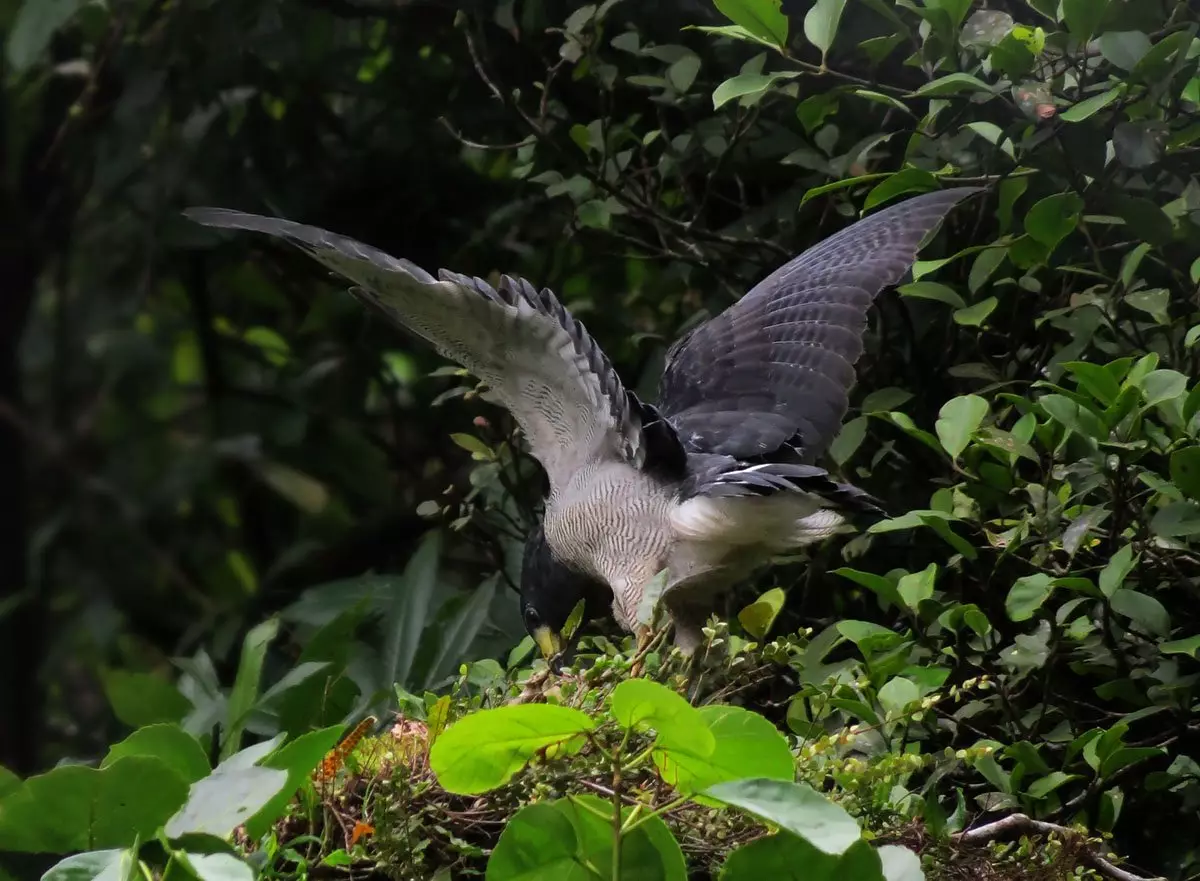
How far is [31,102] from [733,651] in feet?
6.26

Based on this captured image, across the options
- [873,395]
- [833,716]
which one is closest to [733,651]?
[833,716]

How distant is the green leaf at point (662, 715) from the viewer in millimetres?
679

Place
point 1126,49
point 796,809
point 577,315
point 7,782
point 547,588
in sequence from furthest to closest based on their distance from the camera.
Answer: point 577,315, point 547,588, point 1126,49, point 7,782, point 796,809

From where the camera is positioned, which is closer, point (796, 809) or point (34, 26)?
point (796, 809)

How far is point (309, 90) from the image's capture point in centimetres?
Result: 210

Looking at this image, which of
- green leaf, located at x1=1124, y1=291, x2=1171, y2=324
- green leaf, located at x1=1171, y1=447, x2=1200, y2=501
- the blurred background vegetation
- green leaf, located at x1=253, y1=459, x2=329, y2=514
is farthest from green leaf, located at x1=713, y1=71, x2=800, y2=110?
green leaf, located at x1=253, y1=459, x2=329, y2=514

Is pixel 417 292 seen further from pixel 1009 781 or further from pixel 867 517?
pixel 1009 781

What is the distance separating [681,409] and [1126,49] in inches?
23.3

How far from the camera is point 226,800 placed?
69cm

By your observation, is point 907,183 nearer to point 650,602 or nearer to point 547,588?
point 650,602

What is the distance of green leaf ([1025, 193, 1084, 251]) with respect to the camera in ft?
3.82

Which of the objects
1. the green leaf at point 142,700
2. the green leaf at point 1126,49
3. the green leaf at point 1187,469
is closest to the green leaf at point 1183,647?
the green leaf at point 1187,469

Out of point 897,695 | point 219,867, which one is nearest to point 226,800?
point 219,867

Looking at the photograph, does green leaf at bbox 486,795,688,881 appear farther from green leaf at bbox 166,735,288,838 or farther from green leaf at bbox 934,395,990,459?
green leaf at bbox 934,395,990,459
